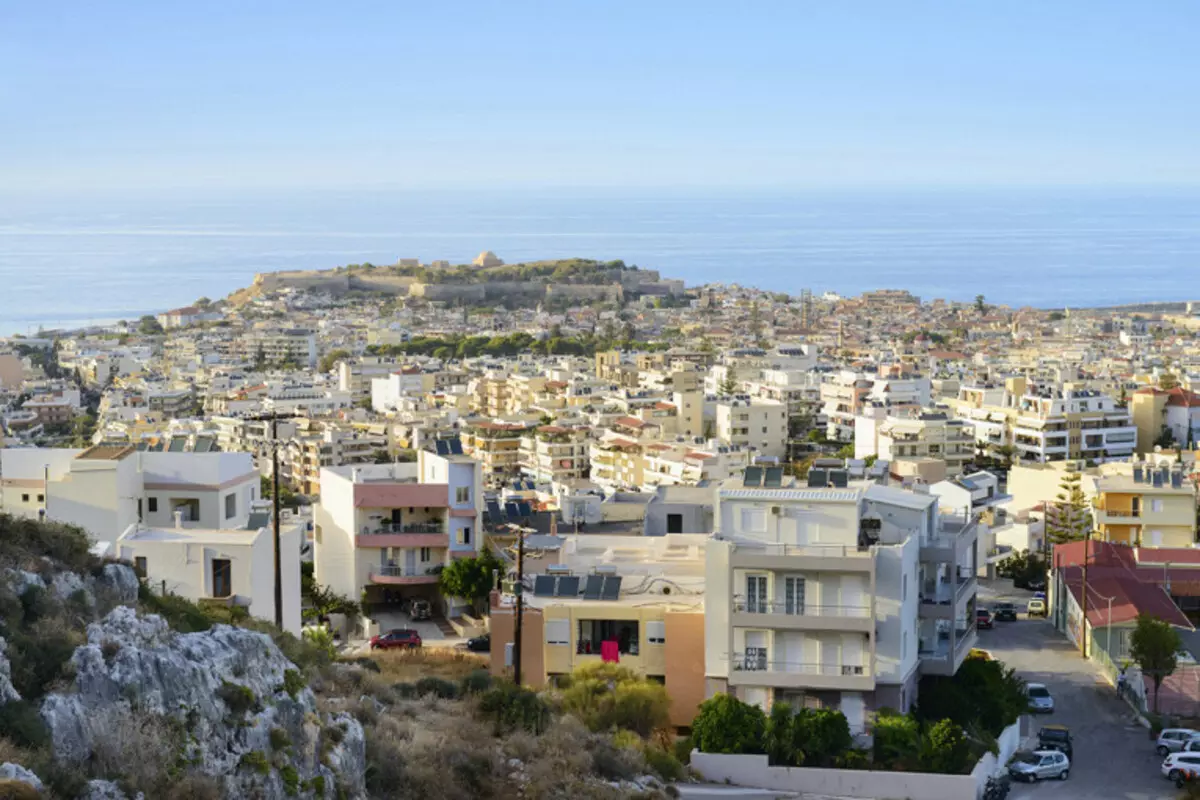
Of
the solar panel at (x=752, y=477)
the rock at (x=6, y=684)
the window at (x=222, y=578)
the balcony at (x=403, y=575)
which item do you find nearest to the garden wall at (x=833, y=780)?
the solar panel at (x=752, y=477)

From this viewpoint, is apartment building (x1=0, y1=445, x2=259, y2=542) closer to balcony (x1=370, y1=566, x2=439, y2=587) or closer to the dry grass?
balcony (x1=370, y1=566, x2=439, y2=587)

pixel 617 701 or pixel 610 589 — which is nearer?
pixel 617 701

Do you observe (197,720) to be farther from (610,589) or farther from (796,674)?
(610,589)

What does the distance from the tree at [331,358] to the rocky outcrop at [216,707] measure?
58.2 metres

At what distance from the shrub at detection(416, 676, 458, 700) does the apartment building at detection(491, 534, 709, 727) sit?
2079mm

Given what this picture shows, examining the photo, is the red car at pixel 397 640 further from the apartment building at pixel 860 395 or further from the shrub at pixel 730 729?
the apartment building at pixel 860 395

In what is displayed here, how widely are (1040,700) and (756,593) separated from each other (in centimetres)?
293

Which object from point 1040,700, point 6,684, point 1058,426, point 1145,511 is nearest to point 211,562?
point 6,684

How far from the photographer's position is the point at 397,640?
14.0m

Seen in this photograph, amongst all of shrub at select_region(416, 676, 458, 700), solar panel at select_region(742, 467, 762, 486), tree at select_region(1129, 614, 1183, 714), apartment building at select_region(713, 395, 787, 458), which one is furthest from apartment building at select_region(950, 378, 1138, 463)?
shrub at select_region(416, 676, 458, 700)

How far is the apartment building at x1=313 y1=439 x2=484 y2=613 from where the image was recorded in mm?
15555

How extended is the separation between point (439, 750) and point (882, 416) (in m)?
29.2

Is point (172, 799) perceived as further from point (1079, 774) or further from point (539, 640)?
point (1079, 774)

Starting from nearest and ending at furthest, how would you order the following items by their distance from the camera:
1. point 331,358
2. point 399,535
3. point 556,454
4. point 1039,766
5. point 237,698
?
point 237,698
point 1039,766
point 399,535
point 556,454
point 331,358
